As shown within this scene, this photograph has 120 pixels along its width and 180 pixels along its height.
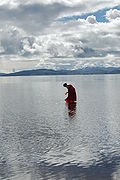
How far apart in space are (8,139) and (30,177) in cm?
1109

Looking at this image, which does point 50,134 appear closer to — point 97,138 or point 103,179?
point 97,138

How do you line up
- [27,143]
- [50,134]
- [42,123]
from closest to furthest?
[27,143]
[50,134]
[42,123]

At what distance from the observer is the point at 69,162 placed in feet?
68.4

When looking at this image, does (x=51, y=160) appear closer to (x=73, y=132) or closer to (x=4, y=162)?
(x=4, y=162)

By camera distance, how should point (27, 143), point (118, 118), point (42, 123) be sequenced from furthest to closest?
point (118, 118) → point (42, 123) → point (27, 143)

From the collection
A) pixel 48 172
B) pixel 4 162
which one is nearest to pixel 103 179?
pixel 48 172

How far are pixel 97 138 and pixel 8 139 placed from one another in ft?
30.9

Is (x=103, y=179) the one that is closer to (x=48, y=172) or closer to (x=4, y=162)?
(x=48, y=172)

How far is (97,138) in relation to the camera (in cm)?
2845

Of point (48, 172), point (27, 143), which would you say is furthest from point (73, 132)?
point (48, 172)

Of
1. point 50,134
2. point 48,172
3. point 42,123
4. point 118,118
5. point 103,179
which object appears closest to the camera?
point 103,179

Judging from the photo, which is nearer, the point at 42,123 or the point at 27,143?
the point at 27,143

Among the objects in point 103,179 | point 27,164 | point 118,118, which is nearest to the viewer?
point 103,179

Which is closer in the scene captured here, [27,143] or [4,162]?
[4,162]
